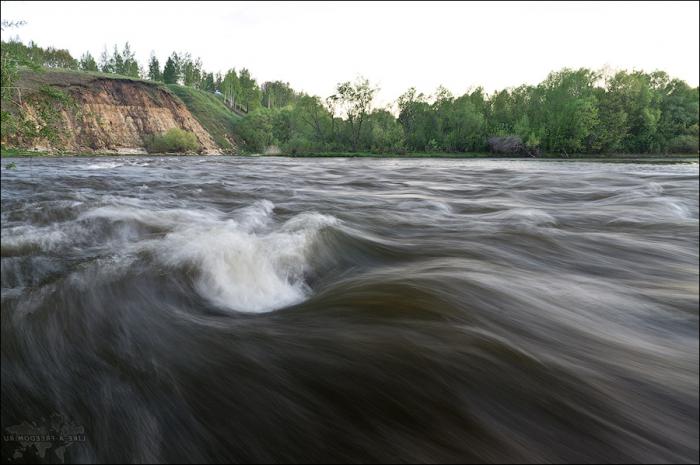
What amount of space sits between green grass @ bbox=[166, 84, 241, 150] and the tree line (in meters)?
3.64

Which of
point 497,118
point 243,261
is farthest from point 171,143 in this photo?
point 243,261

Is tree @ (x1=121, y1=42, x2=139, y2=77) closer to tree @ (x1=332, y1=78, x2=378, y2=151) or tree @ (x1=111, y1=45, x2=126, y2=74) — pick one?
tree @ (x1=111, y1=45, x2=126, y2=74)

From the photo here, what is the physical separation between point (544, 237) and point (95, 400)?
4.23 metres

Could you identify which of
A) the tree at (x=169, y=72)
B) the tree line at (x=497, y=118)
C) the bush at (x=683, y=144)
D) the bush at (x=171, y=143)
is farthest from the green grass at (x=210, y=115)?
the bush at (x=683, y=144)

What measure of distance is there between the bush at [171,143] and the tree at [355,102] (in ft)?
81.8

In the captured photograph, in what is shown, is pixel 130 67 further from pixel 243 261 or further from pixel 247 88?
pixel 243 261

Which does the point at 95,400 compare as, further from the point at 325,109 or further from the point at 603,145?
the point at 325,109

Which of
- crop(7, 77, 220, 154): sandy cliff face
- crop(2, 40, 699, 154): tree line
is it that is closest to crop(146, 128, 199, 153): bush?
crop(7, 77, 220, 154): sandy cliff face

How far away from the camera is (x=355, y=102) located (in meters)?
59.5

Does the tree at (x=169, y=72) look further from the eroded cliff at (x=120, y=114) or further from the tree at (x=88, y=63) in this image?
the eroded cliff at (x=120, y=114)

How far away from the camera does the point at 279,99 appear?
404 ft

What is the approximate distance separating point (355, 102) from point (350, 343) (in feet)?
202

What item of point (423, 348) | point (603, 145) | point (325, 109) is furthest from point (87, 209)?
point (325, 109)

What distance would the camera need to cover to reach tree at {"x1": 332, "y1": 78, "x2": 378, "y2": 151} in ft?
192
